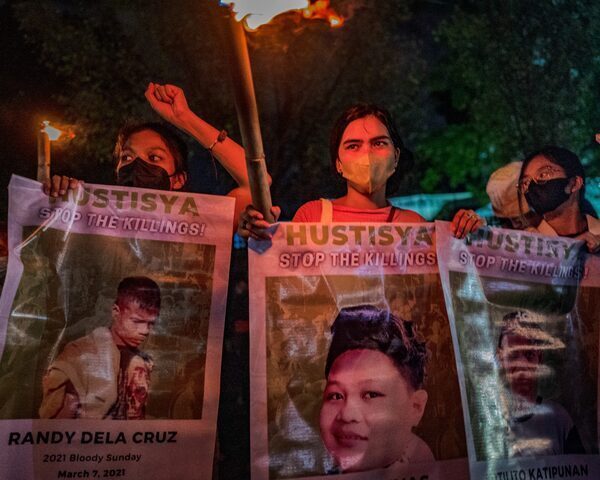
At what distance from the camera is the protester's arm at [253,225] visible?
3043 millimetres

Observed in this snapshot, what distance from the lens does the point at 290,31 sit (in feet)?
14.3

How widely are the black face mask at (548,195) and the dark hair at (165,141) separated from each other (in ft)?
5.83

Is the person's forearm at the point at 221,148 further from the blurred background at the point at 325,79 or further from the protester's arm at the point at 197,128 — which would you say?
the blurred background at the point at 325,79

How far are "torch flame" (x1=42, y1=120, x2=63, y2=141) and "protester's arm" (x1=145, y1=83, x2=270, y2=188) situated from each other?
97 centimetres

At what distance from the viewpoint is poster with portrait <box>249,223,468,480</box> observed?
294 centimetres

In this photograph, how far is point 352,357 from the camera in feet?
9.97

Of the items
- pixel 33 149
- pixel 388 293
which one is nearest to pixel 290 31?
pixel 33 149

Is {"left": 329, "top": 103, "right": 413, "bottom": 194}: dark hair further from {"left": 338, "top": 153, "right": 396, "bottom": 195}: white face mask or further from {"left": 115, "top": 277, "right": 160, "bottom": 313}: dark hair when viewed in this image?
Result: {"left": 115, "top": 277, "right": 160, "bottom": 313}: dark hair

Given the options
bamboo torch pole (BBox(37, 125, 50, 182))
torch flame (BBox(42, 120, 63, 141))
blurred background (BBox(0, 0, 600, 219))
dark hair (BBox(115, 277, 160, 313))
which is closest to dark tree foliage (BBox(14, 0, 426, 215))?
blurred background (BBox(0, 0, 600, 219))

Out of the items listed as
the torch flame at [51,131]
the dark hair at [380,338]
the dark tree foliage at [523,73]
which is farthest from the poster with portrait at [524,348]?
the torch flame at [51,131]

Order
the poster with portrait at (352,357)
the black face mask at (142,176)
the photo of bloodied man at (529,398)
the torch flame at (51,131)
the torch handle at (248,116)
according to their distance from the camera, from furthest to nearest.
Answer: the torch flame at (51,131) → the black face mask at (142,176) → the photo of bloodied man at (529,398) → the poster with portrait at (352,357) → the torch handle at (248,116)

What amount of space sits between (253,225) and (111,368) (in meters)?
0.81

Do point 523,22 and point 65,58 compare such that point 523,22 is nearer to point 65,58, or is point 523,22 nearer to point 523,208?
point 523,208

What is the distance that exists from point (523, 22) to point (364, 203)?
7.46 ft
